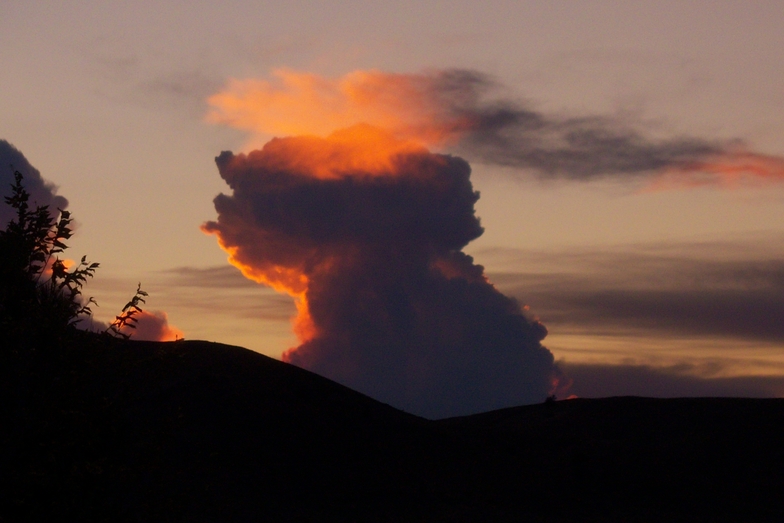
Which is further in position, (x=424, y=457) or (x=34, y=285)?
(x=424, y=457)

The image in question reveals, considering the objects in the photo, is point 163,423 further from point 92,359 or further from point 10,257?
point 10,257

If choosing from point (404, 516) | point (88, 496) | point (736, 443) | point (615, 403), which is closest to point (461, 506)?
point (404, 516)

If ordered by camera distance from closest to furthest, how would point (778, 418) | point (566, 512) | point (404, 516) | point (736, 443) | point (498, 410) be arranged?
point (404, 516), point (566, 512), point (736, 443), point (778, 418), point (498, 410)

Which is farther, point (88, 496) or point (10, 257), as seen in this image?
point (10, 257)

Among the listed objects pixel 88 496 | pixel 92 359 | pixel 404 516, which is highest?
pixel 92 359

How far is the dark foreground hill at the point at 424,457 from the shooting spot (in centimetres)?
5069

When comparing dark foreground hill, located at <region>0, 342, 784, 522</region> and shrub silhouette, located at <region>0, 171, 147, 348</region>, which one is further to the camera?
dark foreground hill, located at <region>0, 342, 784, 522</region>

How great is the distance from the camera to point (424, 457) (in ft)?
193

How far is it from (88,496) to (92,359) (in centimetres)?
317

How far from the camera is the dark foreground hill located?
50688 millimetres

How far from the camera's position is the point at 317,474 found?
54.0 metres

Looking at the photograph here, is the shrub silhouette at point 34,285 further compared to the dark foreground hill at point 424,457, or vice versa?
the dark foreground hill at point 424,457

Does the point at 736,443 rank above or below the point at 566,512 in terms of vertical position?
above

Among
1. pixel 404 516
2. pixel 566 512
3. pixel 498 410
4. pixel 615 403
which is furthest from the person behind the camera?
pixel 498 410
